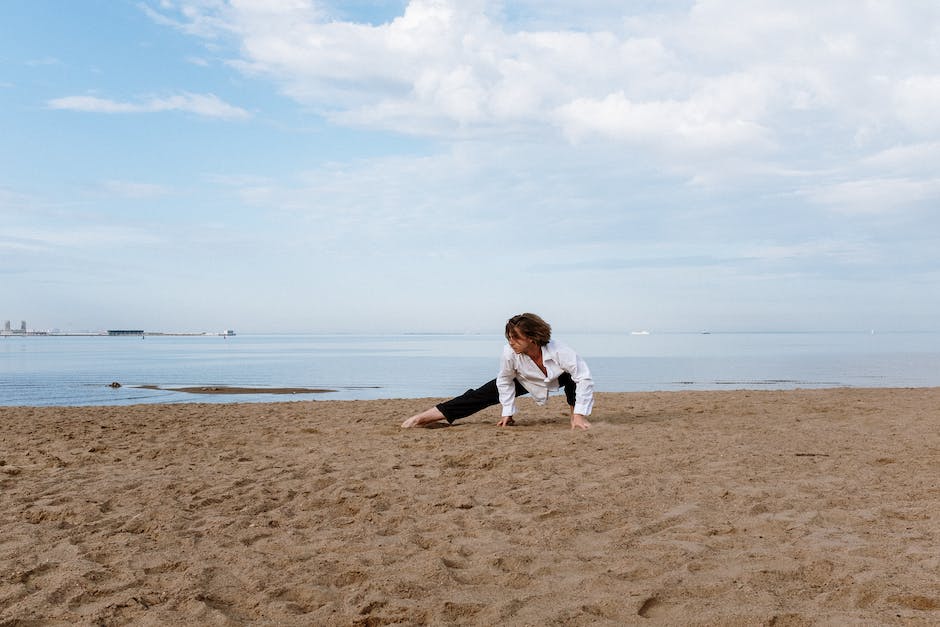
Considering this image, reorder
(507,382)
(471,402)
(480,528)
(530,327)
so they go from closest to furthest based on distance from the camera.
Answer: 1. (480,528)
2. (530,327)
3. (507,382)
4. (471,402)

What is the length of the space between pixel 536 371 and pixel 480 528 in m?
4.05

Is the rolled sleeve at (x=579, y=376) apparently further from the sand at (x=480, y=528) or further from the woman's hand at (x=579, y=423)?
the sand at (x=480, y=528)

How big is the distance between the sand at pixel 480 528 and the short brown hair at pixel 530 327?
1070mm

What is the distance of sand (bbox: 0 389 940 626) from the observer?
10.2 ft

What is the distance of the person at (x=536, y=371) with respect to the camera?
25.9 feet

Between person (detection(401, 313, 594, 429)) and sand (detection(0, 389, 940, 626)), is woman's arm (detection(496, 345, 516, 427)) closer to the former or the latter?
person (detection(401, 313, 594, 429))

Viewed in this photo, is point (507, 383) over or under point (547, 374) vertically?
under

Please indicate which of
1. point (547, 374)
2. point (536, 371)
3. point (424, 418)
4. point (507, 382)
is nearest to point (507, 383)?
point (507, 382)

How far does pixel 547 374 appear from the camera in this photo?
8.23 metres

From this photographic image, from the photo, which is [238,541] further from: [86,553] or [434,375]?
[434,375]

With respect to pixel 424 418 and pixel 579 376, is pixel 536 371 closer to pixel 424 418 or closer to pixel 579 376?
pixel 579 376

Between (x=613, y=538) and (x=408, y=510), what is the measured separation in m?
1.40

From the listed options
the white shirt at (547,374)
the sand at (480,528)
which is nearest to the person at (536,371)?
the white shirt at (547,374)

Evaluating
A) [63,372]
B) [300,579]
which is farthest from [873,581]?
[63,372]
